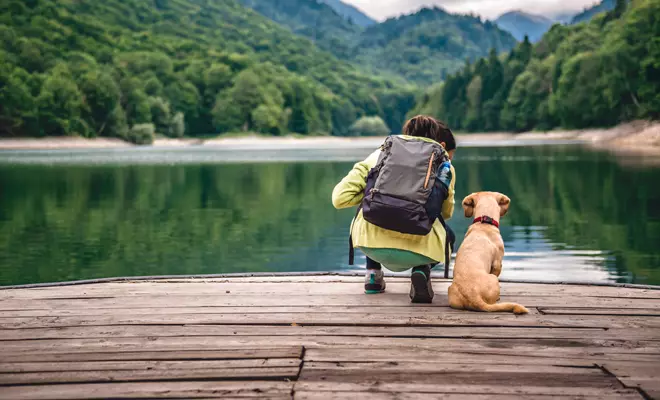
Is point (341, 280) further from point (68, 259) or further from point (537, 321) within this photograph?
point (68, 259)

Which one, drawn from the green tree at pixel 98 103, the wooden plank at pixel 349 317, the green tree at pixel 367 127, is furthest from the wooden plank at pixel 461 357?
the green tree at pixel 367 127

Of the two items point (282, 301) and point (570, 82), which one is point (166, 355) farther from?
point (570, 82)

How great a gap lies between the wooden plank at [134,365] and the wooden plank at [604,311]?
1983 mm

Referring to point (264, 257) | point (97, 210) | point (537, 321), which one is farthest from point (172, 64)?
point (537, 321)

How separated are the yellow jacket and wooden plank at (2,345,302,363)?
1.25m

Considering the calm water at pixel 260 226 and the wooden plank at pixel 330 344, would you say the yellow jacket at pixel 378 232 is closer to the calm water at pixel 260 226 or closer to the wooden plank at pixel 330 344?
the wooden plank at pixel 330 344

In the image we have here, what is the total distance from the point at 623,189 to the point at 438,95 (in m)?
127

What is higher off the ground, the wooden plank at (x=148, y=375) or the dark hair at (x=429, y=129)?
the dark hair at (x=429, y=129)

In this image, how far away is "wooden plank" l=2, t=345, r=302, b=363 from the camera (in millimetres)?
3301

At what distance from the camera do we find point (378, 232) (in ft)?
14.8

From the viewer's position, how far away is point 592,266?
11766 millimetres

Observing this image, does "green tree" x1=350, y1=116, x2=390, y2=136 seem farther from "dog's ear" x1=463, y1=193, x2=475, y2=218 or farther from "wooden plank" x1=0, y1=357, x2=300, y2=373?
"wooden plank" x1=0, y1=357, x2=300, y2=373

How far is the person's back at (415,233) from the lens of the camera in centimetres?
445

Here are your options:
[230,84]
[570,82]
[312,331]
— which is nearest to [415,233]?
[312,331]
